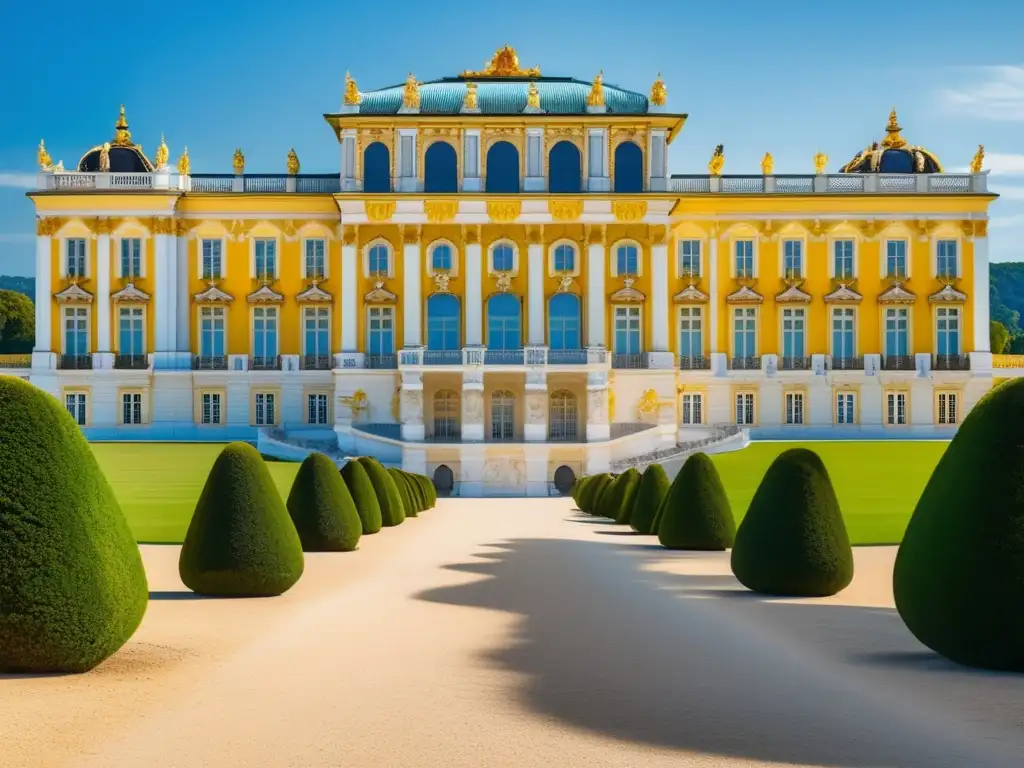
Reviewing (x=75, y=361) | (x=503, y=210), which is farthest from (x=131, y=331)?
(x=503, y=210)

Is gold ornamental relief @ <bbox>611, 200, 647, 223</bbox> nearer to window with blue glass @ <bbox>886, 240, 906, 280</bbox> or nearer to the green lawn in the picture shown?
the green lawn

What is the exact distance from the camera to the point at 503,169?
59281 mm

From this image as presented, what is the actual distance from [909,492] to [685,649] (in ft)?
86.7

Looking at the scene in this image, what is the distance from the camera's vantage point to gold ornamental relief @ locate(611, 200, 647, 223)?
58.4 m

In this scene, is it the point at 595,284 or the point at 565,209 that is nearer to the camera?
the point at 565,209

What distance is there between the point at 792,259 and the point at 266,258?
24.2 m

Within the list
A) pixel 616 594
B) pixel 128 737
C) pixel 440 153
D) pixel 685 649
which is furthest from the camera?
pixel 440 153

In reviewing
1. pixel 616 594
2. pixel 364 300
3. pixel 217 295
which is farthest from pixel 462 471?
pixel 616 594

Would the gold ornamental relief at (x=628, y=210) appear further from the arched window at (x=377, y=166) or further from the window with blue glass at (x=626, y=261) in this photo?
the arched window at (x=377, y=166)

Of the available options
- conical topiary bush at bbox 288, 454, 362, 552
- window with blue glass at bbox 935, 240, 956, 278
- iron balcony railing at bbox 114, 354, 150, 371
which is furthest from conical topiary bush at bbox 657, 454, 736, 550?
window with blue glass at bbox 935, 240, 956, 278

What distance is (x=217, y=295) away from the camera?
60.5m

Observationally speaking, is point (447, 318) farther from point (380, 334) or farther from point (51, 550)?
point (51, 550)

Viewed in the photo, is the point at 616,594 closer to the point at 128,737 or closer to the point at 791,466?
the point at 791,466

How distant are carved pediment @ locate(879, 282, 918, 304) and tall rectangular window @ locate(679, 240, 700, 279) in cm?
852
